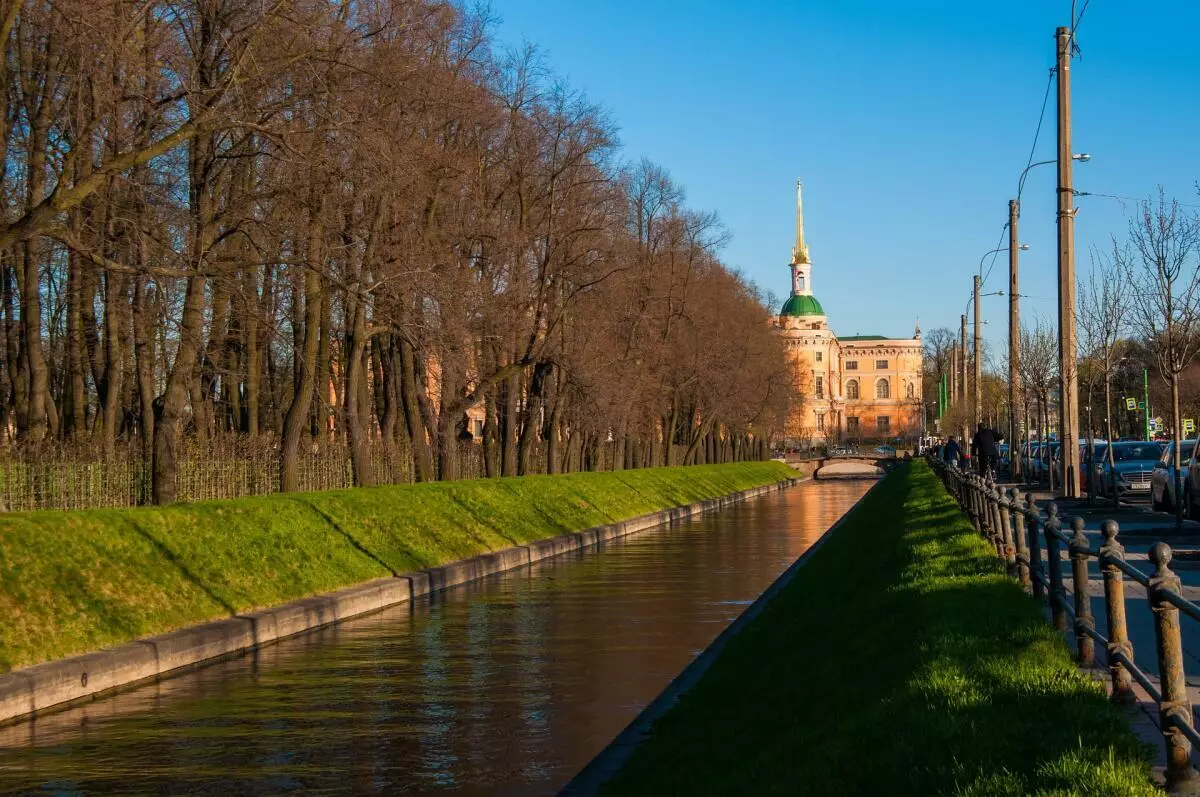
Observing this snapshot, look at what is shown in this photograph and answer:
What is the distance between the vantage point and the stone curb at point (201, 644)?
1320 cm

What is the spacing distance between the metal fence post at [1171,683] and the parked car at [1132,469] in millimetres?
36464

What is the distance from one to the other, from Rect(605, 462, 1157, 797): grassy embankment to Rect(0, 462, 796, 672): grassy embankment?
6.16 m

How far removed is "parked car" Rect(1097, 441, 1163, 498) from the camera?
43.8m

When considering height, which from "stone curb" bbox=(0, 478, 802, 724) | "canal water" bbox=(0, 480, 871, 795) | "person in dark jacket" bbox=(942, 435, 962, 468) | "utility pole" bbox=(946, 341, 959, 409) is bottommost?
"canal water" bbox=(0, 480, 871, 795)

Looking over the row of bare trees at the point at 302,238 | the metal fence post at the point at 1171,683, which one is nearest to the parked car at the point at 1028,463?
the row of bare trees at the point at 302,238

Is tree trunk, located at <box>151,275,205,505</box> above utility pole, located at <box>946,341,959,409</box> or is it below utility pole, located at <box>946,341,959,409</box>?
below

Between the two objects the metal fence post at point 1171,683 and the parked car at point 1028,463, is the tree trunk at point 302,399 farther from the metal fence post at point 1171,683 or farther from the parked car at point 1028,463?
the parked car at point 1028,463

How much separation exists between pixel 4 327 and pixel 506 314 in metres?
14.6

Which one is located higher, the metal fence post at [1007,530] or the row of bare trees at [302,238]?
the row of bare trees at [302,238]

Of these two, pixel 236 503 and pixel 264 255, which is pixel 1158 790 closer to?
pixel 236 503

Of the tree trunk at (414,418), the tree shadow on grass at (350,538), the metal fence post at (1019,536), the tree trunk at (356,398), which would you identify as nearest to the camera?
the metal fence post at (1019,536)

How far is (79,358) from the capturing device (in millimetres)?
39625

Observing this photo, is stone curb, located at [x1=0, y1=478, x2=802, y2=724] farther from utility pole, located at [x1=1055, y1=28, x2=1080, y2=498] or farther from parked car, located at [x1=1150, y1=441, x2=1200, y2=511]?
parked car, located at [x1=1150, y1=441, x2=1200, y2=511]

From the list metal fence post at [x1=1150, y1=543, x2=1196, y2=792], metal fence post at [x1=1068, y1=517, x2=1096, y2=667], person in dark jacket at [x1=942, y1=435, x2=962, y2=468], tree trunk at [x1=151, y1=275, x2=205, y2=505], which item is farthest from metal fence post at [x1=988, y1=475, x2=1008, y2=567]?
person in dark jacket at [x1=942, y1=435, x2=962, y2=468]
